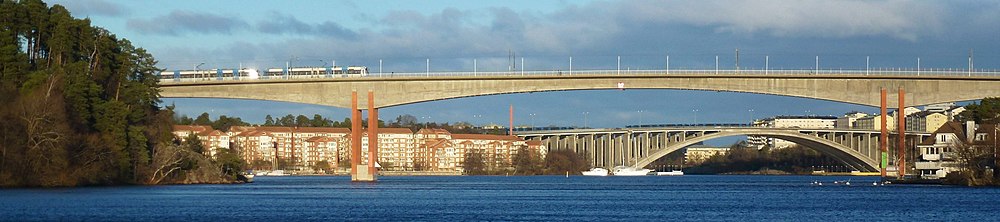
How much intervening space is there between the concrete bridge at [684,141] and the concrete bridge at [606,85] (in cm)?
4936

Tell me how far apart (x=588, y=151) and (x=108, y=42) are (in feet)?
354

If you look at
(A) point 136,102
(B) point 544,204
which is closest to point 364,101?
(A) point 136,102

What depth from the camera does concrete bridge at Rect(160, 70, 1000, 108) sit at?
99.7 meters

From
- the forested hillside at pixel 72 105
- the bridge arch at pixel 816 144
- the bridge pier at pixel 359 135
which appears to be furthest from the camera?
the bridge arch at pixel 816 144

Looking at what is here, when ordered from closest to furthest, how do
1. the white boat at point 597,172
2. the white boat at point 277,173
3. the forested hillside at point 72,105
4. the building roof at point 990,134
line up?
the forested hillside at point 72,105
the building roof at point 990,134
the white boat at point 597,172
the white boat at point 277,173

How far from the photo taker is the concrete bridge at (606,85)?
99688 millimetres

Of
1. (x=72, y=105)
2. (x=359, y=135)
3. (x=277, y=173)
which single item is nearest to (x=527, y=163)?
(x=277, y=173)

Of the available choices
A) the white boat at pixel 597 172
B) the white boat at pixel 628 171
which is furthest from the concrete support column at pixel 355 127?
the white boat at pixel 628 171

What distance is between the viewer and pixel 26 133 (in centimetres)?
7819

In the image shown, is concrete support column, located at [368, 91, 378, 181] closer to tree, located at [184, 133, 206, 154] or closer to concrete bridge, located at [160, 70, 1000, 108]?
concrete bridge, located at [160, 70, 1000, 108]

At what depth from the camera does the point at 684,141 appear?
175625 mm

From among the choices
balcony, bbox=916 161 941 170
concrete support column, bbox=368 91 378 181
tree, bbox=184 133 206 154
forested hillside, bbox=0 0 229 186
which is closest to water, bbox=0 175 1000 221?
forested hillside, bbox=0 0 229 186

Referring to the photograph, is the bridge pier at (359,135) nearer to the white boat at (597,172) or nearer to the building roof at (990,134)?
the building roof at (990,134)

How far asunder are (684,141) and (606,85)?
76.3m
